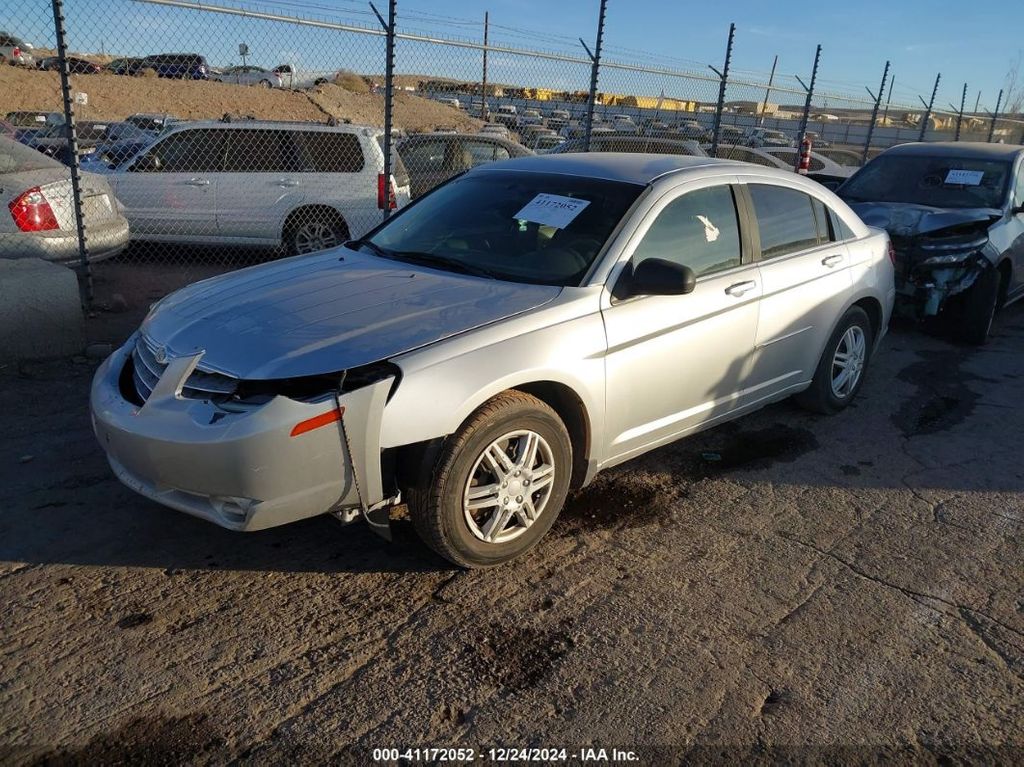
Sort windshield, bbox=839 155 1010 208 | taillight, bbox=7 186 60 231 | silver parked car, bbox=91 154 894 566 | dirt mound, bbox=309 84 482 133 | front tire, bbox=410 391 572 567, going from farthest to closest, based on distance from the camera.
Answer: dirt mound, bbox=309 84 482 133
windshield, bbox=839 155 1010 208
taillight, bbox=7 186 60 231
front tire, bbox=410 391 572 567
silver parked car, bbox=91 154 894 566

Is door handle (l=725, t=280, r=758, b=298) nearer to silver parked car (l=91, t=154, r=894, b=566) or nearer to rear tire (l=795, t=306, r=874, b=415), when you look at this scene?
silver parked car (l=91, t=154, r=894, b=566)

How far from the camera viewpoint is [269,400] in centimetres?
296

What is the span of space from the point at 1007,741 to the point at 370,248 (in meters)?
3.54

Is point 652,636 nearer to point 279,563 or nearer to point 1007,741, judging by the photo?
point 1007,741

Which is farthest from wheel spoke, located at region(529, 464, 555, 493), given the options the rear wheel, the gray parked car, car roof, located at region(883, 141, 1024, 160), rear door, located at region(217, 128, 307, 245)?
car roof, located at region(883, 141, 1024, 160)

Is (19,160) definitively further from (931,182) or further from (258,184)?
(931,182)

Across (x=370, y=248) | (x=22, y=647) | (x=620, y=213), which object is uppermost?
(x=620, y=213)

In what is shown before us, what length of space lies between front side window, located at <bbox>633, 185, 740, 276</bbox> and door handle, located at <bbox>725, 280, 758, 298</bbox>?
Answer: 0.12 meters

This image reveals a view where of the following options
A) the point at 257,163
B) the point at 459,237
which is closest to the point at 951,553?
the point at 459,237

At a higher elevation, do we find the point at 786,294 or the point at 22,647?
the point at 786,294

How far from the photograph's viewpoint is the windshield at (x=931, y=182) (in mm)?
7754

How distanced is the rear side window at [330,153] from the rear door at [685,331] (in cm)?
574

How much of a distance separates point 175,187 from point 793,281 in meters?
7.07

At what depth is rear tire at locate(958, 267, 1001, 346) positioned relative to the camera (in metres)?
7.20
